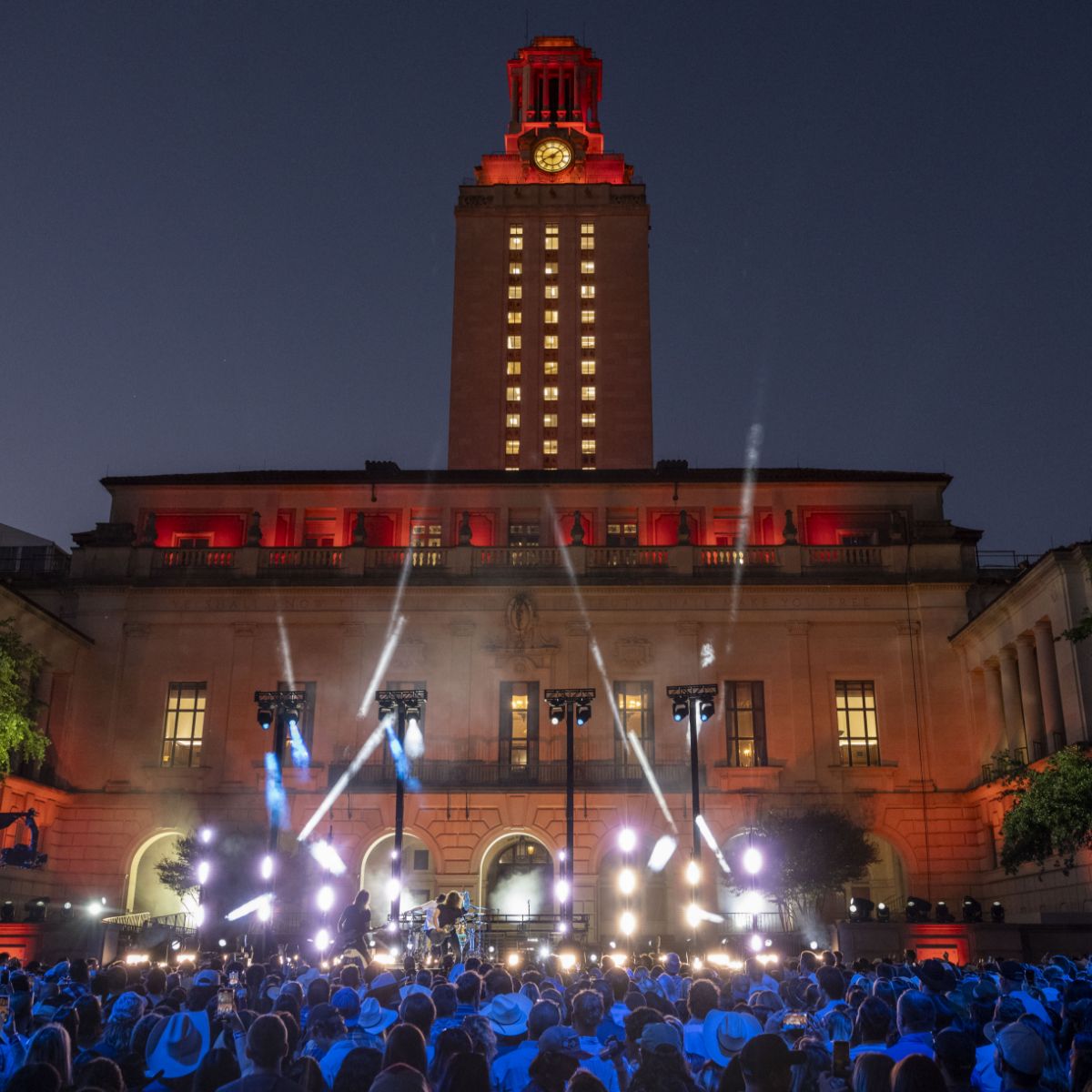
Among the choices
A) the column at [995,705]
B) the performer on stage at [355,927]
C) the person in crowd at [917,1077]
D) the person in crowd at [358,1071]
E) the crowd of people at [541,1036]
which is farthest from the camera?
the column at [995,705]

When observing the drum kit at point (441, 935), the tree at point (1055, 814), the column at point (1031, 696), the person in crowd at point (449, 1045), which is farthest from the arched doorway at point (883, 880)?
the person in crowd at point (449, 1045)

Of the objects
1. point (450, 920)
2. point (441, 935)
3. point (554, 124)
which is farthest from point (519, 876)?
point (554, 124)

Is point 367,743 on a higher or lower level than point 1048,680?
lower

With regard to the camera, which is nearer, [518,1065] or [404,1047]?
[404,1047]

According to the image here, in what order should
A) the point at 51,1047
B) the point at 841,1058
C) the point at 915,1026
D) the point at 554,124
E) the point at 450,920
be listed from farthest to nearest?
the point at 554,124, the point at 450,920, the point at 841,1058, the point at 915,1026, the point at 51,1047

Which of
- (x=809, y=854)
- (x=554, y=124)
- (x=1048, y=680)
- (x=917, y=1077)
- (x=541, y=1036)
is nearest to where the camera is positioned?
(x=917, y=1077)

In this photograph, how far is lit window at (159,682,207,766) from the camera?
4684cm

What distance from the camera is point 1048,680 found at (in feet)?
126

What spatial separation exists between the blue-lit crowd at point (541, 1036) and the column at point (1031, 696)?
84.8 ft

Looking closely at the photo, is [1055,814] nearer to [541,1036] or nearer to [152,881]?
[541,1036]

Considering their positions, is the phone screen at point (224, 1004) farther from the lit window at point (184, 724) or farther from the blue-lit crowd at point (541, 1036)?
the lit window at point (184, 724)

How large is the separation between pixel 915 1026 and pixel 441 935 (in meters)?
23.4

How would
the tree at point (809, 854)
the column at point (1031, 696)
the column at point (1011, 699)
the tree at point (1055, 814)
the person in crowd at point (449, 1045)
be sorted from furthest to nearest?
the column at point (1011, 699)
the tree at point (809, 854)
the column at point (1031, 696)
the tree at point (1055, 814)
the person in crowd at point (449, 1045)

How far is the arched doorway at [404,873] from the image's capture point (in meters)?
45.8
